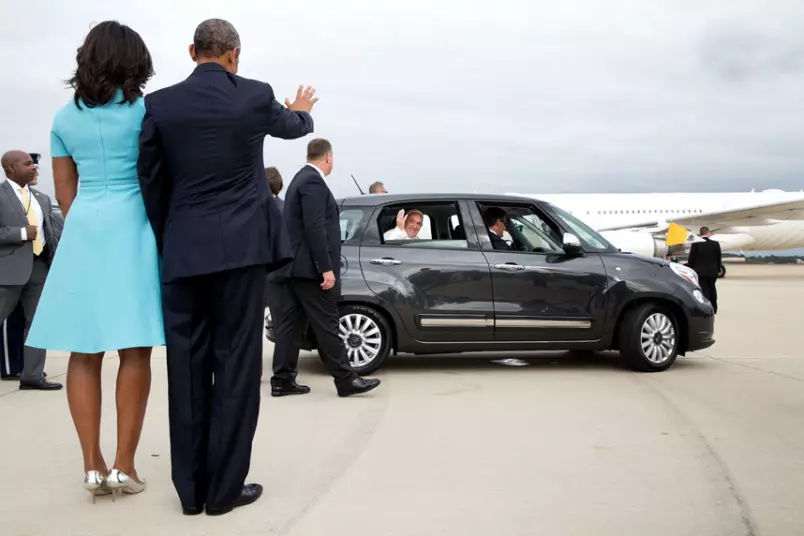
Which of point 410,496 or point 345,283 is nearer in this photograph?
point 410,496

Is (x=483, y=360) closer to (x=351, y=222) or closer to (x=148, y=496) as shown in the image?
(x=351, y=222)

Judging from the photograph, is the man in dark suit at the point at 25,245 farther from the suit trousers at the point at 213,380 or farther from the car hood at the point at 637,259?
the car hood at the point at 637,259

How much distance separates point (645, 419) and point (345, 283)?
3038mm

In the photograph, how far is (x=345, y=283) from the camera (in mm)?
7371

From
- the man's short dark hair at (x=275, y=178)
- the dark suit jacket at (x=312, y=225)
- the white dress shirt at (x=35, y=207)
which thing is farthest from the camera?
the man's short dark hair at (x=275, y=178)

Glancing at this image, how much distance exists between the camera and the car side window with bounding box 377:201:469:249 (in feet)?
25.7

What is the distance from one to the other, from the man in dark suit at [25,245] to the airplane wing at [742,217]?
25896 millimetres

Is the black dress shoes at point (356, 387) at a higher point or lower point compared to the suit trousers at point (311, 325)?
lower

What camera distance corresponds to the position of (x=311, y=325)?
6.23m

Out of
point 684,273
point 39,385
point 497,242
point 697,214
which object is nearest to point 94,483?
point 39,385

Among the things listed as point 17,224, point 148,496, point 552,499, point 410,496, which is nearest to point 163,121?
point 148,496

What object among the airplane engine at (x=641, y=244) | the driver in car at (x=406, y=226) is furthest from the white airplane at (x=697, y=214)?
the driver in car at (x=406, y=226)

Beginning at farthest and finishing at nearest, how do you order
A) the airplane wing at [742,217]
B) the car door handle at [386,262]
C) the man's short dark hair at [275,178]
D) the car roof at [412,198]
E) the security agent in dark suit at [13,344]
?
the airplane wing at [742,217] → the car roof at [412,198] → the man's short dark hair at [275,178] → the car door handle at [386,262] → the security agent in dark suit at [13,344]

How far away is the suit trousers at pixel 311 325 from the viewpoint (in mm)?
6109
